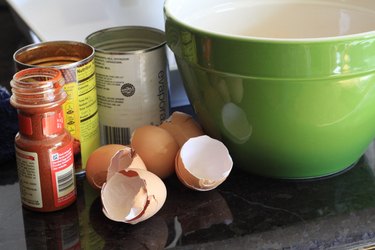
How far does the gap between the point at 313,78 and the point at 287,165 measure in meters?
0.16

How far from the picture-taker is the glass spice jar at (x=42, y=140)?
707 mm

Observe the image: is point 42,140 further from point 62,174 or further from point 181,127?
point 181,127

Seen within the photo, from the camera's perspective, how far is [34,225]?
0.77 meters

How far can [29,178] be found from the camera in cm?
75

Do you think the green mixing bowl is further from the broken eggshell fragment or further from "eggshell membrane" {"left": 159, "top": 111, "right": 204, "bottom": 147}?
the broken eggshell fragment

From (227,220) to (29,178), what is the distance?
26cm

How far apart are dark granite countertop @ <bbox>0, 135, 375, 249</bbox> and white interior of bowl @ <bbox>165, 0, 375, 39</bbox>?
0.76 ft

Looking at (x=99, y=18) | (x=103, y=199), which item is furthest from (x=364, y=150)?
(x=99, y=18)

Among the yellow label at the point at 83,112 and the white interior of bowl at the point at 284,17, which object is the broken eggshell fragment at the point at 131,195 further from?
the white interior of bowl at the point at 284,17

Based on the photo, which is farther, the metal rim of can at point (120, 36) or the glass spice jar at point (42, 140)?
the metal rim of can at point (120, 36)

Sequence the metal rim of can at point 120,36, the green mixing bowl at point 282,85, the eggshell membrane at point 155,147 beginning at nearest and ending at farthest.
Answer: the green mixing bowl at point 282,85 < the eggshell membrane at point 155,147 < the metal rim of can at point 120,36

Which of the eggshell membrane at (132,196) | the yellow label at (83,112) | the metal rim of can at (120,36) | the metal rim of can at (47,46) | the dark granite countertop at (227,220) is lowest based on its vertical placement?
the dark granite countertop at (227,220)

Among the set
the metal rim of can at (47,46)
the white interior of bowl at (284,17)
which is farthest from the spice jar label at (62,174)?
the white interior of bowl at (284,17)

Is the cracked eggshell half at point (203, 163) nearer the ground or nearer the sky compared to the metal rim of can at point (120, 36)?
nearer the ground
